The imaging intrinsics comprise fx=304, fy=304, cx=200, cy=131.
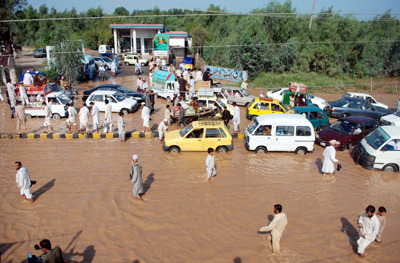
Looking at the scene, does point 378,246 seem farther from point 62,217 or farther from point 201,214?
point 62,217

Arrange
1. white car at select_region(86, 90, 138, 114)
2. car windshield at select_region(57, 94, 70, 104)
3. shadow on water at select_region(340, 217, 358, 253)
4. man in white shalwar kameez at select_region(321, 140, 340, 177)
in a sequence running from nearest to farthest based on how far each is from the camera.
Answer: shadow on water at select_region(340, 217, 358, 253) → man in white shalwar kameez at select_region(321, 140, 340, 177) → car windshield at select_region(57, 94, 70, 104) → white car at select_region(86, 90, 138, 114)

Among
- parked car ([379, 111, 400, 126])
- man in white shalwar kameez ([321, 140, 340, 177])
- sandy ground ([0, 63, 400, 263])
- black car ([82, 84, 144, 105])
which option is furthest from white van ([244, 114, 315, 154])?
black car ([82, 84, 144, 105])

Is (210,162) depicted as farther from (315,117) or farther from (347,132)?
(315,117)

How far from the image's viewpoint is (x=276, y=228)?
22.9ft

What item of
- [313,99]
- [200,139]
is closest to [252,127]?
[200,139]

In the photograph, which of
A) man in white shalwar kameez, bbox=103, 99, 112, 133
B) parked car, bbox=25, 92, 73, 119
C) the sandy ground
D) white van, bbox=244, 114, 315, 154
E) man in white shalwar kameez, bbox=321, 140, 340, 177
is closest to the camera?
the sandy ground

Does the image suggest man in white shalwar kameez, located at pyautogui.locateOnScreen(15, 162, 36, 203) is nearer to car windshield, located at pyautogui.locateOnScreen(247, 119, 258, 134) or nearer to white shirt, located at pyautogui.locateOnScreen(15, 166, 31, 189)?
white shirt, located at pyautogui.locateOnScreen(15, 166, 31, 189)

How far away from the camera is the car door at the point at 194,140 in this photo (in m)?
12.9

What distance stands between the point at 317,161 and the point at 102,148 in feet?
30.7

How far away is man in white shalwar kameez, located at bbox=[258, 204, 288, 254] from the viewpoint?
6.87m

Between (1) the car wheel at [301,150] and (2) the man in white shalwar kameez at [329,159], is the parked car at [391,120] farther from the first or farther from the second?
(2) the man in white shalwar kameez at [329,159]

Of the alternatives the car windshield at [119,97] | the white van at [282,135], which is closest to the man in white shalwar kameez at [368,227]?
the white van at [282,135]

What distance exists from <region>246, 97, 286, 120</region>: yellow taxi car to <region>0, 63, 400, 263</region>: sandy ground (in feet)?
14.7

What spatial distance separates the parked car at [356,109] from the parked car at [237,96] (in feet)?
17.9
